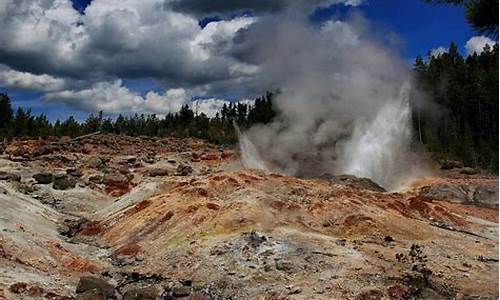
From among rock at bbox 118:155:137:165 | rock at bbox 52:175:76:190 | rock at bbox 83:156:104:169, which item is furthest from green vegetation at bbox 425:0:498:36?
rock at bbox 118:155:137:165

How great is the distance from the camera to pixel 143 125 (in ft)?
303

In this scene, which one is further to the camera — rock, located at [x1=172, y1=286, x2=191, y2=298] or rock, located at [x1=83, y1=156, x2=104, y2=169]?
rock, located at [x1=83, y1=156, x2=104, y2=169]

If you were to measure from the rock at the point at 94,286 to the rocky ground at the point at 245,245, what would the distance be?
0.03 meters

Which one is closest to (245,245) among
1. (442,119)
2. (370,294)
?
(370,294)

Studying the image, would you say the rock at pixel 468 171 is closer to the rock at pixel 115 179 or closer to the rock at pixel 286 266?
the rock at pixel 115 179

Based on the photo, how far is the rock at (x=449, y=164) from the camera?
43031mm

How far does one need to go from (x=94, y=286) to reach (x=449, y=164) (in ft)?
119

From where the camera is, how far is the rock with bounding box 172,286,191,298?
12781 mm

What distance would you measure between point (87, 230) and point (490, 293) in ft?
Answer: 43.2

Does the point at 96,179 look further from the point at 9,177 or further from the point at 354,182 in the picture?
the point at 354,182

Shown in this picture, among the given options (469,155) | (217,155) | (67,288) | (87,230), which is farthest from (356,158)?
(67,288)

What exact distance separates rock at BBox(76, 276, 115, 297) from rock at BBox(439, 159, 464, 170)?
34702mm

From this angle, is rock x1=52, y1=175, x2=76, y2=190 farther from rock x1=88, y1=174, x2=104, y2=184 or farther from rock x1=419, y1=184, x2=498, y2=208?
rock x1=419, y1=184, x2=498, y2=208

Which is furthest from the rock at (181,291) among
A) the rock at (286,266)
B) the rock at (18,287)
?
the rock at (18,287)
